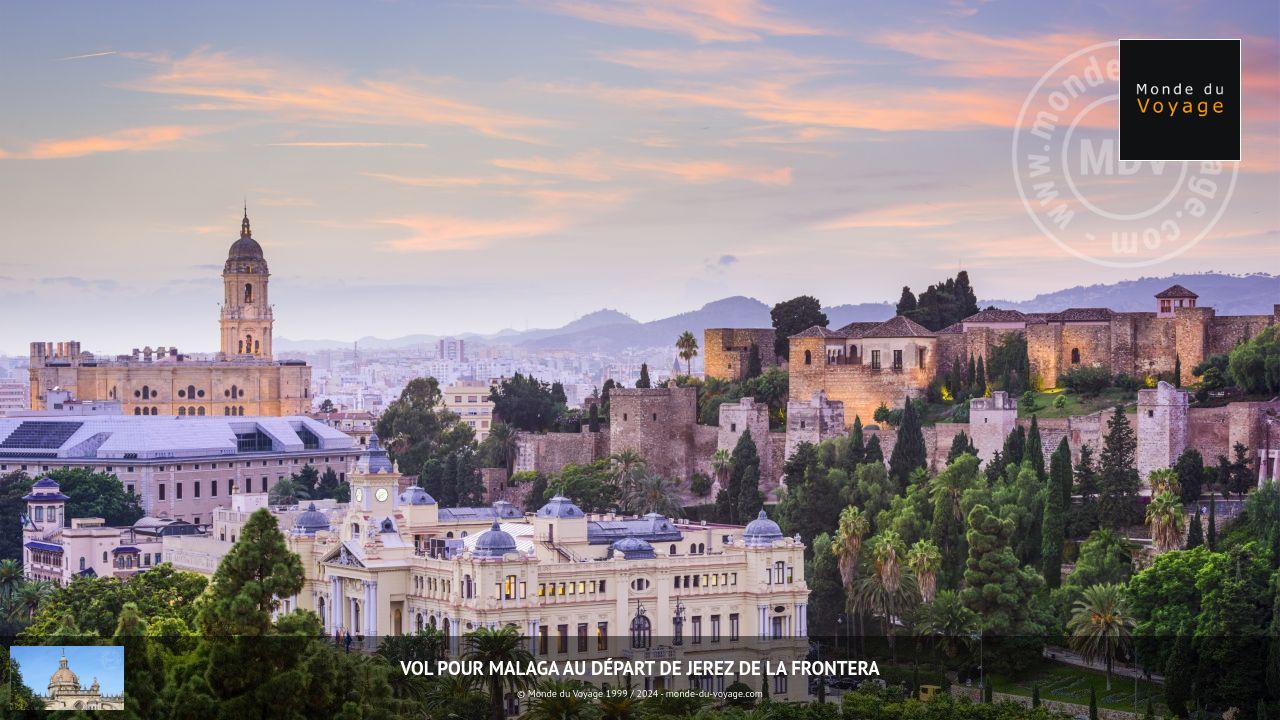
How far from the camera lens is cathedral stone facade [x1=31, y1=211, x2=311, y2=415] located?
10538 cm

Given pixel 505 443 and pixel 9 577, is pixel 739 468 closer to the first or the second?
pixel 505 443

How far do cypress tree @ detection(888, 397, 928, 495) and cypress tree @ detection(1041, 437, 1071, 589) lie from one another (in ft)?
19.3

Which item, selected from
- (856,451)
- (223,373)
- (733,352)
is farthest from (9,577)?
(223,373)

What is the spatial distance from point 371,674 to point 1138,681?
1818 cm

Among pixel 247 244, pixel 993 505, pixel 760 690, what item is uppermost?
pixel 247 244

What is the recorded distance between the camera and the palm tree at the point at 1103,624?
4462 centimetres

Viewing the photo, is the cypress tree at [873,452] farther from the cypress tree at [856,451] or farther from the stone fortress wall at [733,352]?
the stone fortress wall at [733,352]

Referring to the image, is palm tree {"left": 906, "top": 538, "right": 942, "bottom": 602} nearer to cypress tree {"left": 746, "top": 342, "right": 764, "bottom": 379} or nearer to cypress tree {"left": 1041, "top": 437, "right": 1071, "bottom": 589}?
cypress tree {"left": 1041, "top": 437, "right": 1071, "bottom": 589}

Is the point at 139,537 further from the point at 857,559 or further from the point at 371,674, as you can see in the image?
the point at 371,674

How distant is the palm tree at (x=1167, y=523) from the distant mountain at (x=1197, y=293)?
16.4 metres

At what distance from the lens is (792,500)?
57.6 m

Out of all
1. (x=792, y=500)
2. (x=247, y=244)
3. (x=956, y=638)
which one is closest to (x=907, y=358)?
(x=792, y=500)

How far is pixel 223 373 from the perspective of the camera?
4208 inches

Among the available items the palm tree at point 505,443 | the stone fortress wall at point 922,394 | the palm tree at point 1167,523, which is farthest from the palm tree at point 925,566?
the palm tree at point 505,443
